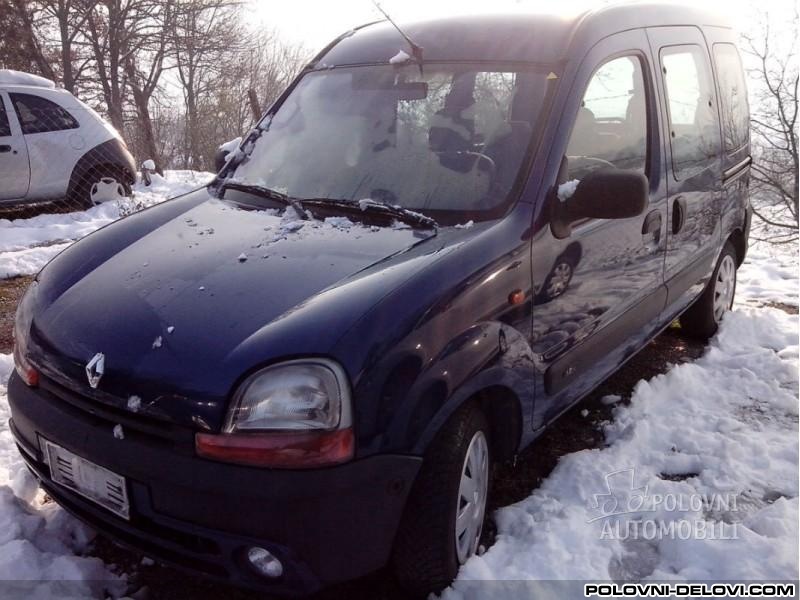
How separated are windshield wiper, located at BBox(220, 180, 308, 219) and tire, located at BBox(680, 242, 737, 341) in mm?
2870

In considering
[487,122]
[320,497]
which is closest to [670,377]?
[487,122]

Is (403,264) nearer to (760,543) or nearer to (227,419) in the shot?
(227,419)

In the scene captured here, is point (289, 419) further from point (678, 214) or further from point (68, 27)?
point (68, 27)

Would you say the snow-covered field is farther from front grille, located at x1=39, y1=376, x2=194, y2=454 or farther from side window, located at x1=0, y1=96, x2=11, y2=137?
side window, located at x1=0, y1=96, x2=11, y2=137

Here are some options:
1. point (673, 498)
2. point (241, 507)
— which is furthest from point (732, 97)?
point (241, 507)

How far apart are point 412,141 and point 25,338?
1.60 metres

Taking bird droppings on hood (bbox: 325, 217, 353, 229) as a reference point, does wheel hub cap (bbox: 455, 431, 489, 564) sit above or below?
below

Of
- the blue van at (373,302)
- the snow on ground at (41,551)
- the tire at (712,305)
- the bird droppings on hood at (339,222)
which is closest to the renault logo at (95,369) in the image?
the blue van at (373,302)

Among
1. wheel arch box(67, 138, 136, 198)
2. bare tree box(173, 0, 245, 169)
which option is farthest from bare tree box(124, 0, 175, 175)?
Result: wheel arch box(67, 138, 136, 198)

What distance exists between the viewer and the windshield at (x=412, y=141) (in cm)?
260

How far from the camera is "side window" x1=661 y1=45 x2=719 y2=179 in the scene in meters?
3.46

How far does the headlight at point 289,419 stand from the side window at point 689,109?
2.39 meters

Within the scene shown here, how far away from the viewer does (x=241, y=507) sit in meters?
1.79

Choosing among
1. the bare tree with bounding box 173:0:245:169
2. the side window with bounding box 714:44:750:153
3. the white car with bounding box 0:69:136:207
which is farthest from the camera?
the bare tree with bounding box 173:0:245:169
